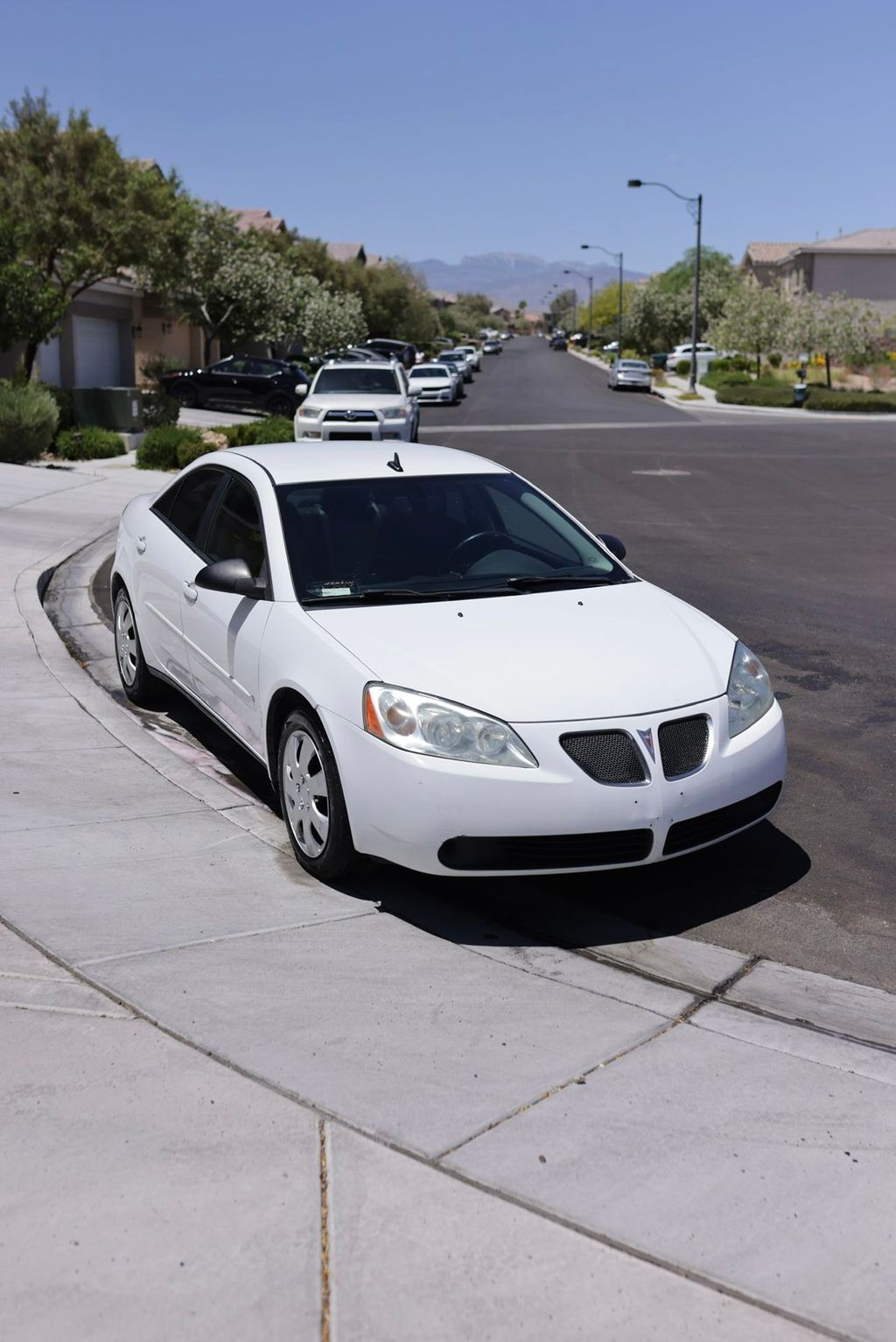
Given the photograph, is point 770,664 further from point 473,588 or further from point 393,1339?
point 393,1339

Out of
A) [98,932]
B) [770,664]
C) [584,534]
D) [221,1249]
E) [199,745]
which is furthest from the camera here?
[770,664]

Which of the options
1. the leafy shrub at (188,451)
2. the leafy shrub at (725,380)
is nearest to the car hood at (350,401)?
the leafy shrub at (188,451)

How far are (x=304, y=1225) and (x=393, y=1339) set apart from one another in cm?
40

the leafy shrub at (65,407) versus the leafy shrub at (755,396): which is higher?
the leafy shrub at (755,396)

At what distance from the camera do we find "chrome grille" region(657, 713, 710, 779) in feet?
15.6

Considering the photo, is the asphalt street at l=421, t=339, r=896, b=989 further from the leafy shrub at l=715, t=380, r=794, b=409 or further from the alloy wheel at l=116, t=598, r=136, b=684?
the leafy shrub at l=715, t=380, r=794, b=409

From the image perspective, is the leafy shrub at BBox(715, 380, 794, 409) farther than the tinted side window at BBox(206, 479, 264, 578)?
Yes

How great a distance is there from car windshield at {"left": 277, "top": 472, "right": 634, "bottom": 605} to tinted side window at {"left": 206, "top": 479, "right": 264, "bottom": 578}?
19 centimetres

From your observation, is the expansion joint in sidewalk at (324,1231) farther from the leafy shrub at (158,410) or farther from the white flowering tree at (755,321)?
the white flowering tree at (755,321)

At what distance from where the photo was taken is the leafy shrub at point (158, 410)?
27.3 m

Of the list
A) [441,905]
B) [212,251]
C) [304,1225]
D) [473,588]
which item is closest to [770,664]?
[473,588]

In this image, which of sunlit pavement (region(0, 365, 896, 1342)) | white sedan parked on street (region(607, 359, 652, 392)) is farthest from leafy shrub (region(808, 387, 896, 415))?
sunlit pavement (region(0, 365, 896, 1342))

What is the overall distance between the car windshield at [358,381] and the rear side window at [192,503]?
18465mm

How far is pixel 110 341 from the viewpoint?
1622 inches
